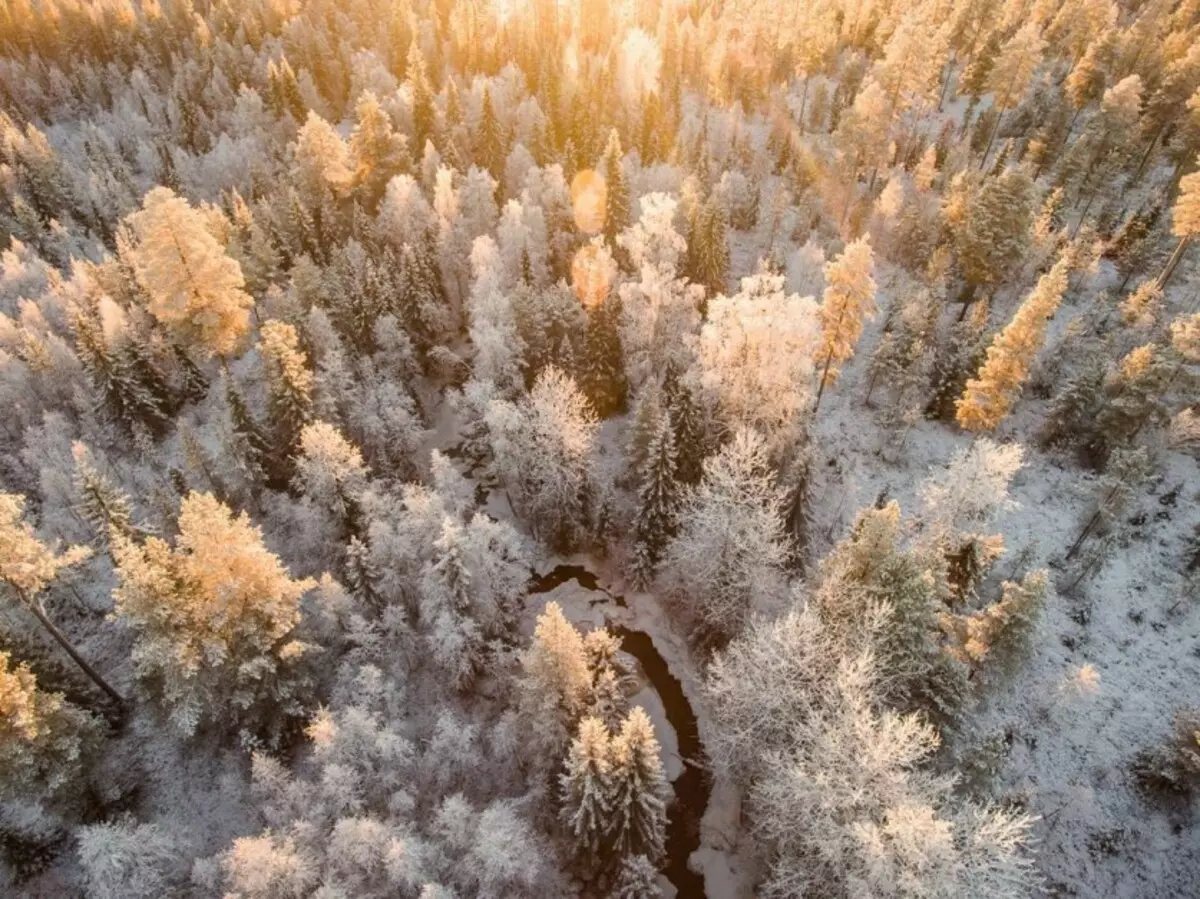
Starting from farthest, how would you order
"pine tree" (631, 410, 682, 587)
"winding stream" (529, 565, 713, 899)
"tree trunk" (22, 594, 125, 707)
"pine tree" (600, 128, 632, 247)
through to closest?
"pine tree" (600, 128, 632, 247) < "pine tree" (631, 410, 682, 587) < "winding stream" (529, 565, 713, 899) < "tree trunk" (22, 594, 125, 707)

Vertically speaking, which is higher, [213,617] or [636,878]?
[213,617]

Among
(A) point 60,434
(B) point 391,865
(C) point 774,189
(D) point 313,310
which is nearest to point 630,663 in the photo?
(B) point 391,865

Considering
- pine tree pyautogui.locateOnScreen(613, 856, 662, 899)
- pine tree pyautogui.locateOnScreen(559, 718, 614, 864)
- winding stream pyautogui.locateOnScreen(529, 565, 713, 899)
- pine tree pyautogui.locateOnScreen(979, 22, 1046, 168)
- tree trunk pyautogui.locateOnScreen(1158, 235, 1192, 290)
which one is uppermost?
pine tree pyautogui.locateOnScreen(979, 22, 1046, 168)

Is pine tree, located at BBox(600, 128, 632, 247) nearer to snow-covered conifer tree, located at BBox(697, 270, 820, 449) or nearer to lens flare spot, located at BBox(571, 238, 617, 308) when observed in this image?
lens flare spot, located at BBox(571, 238, 617, 308)

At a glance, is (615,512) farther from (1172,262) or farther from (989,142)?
(989,142)

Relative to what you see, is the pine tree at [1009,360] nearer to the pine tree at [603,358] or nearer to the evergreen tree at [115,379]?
the pine tree at [603,358]

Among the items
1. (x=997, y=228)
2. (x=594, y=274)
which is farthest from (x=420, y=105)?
(x=997, y=228)

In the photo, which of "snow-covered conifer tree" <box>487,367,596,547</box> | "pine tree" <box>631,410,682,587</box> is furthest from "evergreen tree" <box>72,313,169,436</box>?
"pine tree" <box>631,410,682,587</box>
